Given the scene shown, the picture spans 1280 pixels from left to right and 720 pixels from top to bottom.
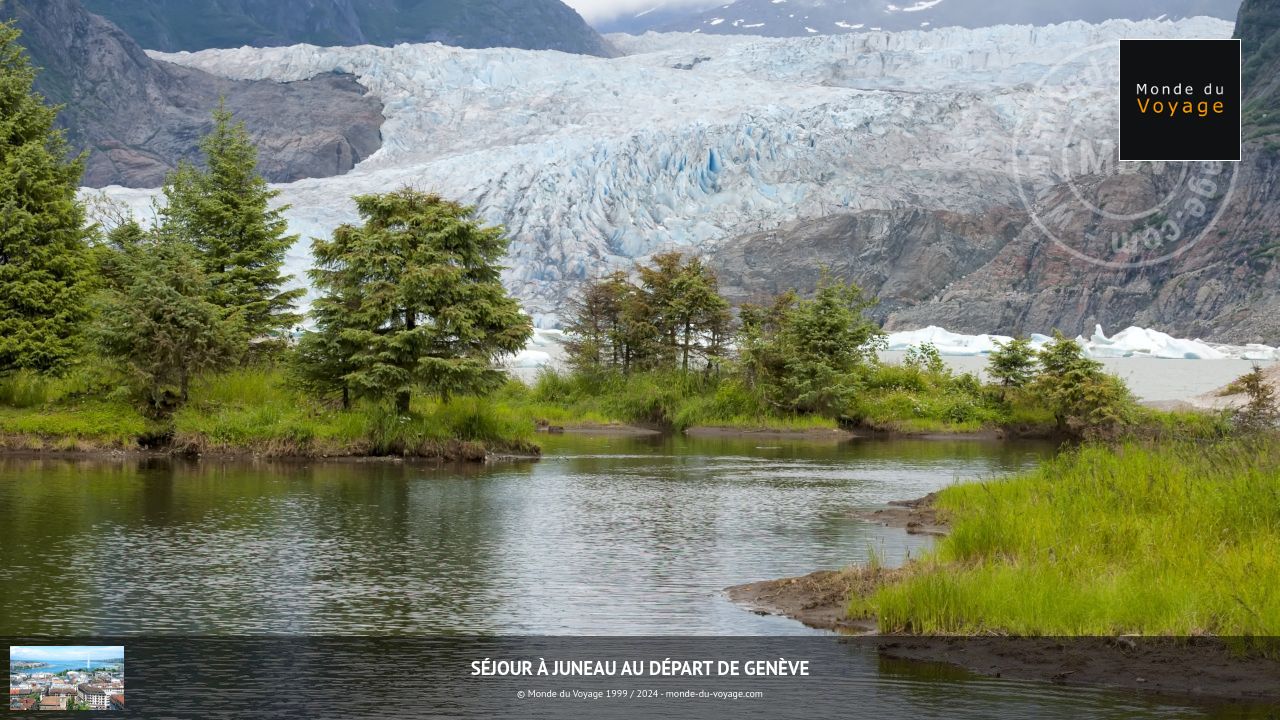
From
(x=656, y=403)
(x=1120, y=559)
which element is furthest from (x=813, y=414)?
(x=1120, y=559)

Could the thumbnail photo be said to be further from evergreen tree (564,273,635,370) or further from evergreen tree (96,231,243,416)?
evergreen tree (564,273,635,370)

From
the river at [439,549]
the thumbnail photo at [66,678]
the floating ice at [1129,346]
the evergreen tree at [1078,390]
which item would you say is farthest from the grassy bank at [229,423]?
the floating ice at [1129,346]

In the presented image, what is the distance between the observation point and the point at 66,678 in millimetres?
9828

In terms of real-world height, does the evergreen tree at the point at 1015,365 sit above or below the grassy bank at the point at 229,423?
above

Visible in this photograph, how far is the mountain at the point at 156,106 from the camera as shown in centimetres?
11825

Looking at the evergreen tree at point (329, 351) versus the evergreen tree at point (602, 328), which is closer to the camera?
the evergreen tree at point (329, 351)

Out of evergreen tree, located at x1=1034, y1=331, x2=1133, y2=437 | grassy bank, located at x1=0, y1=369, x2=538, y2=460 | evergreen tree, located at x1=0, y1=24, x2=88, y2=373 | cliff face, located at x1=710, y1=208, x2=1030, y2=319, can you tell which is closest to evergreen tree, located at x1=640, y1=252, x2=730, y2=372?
evergreen tree, located at x1=1034, y1=331, x2=1133, y2=437

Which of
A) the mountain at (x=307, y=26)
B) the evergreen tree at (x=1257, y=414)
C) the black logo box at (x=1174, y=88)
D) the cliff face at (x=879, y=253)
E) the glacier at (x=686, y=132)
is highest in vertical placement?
the mountain at (x=307, y=26)

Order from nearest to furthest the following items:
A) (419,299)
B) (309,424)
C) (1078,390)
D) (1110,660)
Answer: (1110,660) < (309,424) < (419,299) < (1078,390)

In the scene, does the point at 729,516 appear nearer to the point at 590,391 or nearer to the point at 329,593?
the point at 329,593

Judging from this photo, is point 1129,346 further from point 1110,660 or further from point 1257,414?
point 1110,660

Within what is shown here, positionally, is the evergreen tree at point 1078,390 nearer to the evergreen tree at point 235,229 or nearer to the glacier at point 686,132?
the evergreen tree at point 235,229

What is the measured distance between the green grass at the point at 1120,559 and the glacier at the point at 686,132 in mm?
68226

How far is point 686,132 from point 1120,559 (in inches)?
3178
